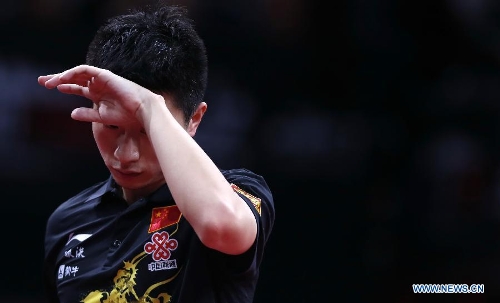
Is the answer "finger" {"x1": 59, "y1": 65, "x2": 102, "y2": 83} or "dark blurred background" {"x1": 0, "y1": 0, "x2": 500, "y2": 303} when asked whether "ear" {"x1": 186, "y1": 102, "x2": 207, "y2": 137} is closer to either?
"finger" {"x1": 59, "y1": 65, "x2": 102, "y2": 83}

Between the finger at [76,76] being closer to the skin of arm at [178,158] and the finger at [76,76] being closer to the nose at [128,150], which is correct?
the skin of arm at [178,158]

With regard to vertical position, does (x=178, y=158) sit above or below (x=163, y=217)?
above

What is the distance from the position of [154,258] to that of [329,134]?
2549 millimetres

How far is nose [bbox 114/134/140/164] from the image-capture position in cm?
167

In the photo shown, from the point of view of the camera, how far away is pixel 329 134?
4137mm

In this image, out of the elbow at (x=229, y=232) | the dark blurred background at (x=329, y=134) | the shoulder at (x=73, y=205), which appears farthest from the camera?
the dark blurred background at (x=329, y=134)

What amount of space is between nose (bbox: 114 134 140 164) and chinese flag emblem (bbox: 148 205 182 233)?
0.17m

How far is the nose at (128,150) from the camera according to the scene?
1669 mm

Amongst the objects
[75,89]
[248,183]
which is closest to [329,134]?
[248,183]

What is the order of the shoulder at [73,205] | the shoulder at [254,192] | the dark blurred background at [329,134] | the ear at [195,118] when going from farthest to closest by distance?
the dark blurred background at [329,134], the shoulder at [73,205], the ear at [195,118], the shoulder at [254,192]

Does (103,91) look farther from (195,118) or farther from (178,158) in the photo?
(195,118)

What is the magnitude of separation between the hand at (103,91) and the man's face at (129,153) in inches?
2.4

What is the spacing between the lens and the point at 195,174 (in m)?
1.47

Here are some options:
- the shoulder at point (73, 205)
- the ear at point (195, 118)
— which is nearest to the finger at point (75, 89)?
the ear at point (195, 118)
